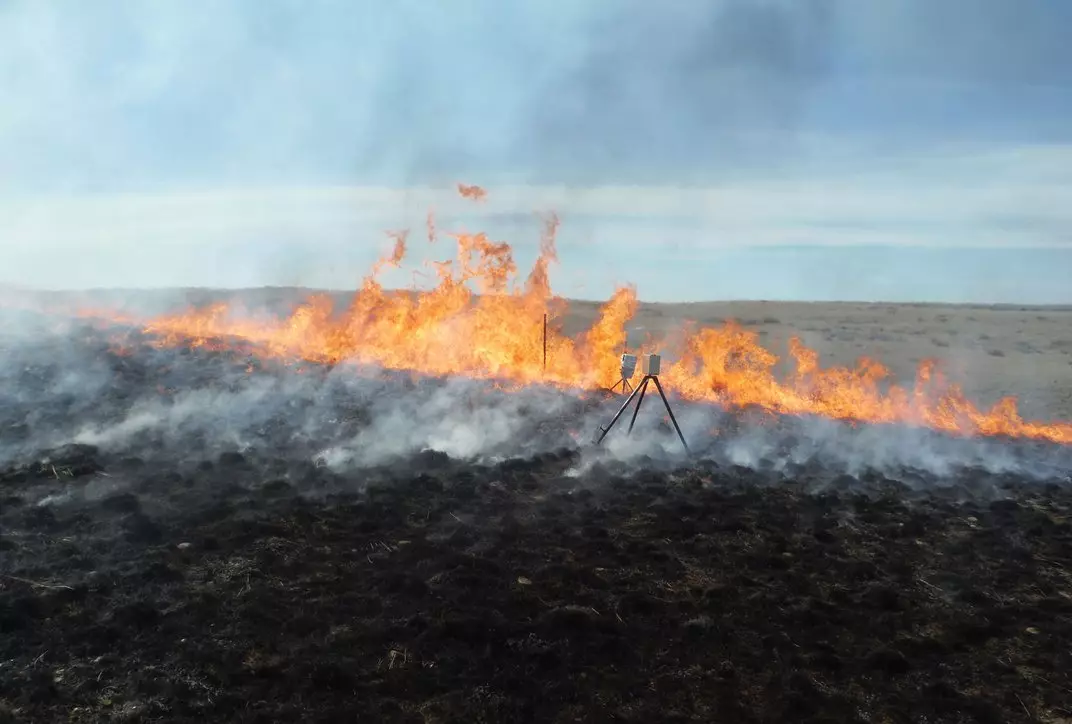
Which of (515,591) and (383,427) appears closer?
(515,591)

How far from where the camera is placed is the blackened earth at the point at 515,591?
774 cm

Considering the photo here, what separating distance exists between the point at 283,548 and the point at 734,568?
7.28 m

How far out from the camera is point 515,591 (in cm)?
1009

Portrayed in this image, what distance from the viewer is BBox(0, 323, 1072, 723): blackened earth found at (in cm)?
774

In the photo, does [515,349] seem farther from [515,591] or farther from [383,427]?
[515,591]

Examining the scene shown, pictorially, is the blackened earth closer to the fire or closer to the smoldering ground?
the smoldering ground

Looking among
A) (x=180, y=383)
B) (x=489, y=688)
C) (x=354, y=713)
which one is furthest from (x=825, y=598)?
(x=180, y=383)

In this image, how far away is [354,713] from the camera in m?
7.33

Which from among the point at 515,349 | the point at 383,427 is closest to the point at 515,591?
the point at 383,427

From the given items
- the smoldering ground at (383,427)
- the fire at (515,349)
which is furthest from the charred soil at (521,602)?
the fire at (515,349)

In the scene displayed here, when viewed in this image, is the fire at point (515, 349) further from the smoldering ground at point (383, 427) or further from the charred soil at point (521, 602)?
the charred soil at point (521, 602)

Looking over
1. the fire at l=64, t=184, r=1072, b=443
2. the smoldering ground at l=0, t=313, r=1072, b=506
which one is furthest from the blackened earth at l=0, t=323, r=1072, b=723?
the fire at l=64, t=184, r=1072, b=443

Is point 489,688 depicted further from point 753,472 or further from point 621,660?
point 753,472

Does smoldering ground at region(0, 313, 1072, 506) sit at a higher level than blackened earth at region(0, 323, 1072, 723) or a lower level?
higher
